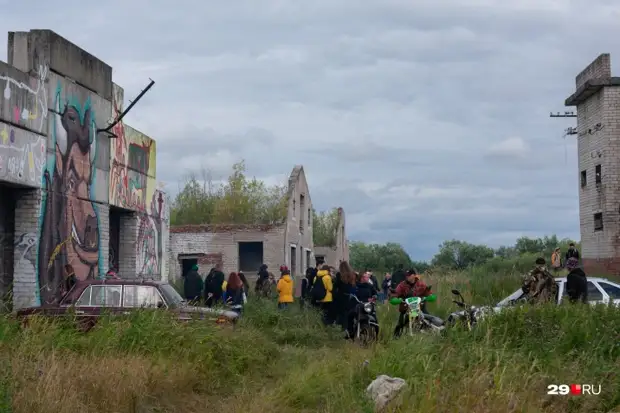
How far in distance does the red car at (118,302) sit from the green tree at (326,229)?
39.9m

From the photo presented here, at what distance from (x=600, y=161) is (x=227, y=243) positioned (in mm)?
Result: 15796

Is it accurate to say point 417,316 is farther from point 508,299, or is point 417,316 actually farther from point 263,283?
point 263,283

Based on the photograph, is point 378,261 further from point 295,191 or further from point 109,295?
point 109,295

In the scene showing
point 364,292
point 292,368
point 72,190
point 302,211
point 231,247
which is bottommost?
point 292,368

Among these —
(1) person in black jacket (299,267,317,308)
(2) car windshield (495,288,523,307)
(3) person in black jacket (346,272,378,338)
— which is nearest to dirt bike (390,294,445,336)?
(2) car windshield (495,288,523,307)

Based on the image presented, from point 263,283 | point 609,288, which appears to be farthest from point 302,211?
point 609,288

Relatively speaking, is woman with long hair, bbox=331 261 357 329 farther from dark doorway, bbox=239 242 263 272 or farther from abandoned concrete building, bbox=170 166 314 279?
dark doorway, bbox=239 242 263 272

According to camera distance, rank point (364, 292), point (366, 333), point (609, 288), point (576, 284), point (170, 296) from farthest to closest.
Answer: point (364, 292) → point (609, 288) → point (366, 333) → point (576, 284) → point (170, 296)

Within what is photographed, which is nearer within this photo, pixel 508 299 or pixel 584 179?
pixel 508 299

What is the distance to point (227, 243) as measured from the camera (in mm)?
36562

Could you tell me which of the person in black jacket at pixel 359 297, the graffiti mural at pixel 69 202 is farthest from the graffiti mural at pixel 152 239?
the person in black jacket at pixel 359 297

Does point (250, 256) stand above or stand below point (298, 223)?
below

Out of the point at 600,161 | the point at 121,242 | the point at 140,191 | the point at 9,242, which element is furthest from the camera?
the point at 600,161

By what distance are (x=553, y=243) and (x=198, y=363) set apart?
7834 cm
